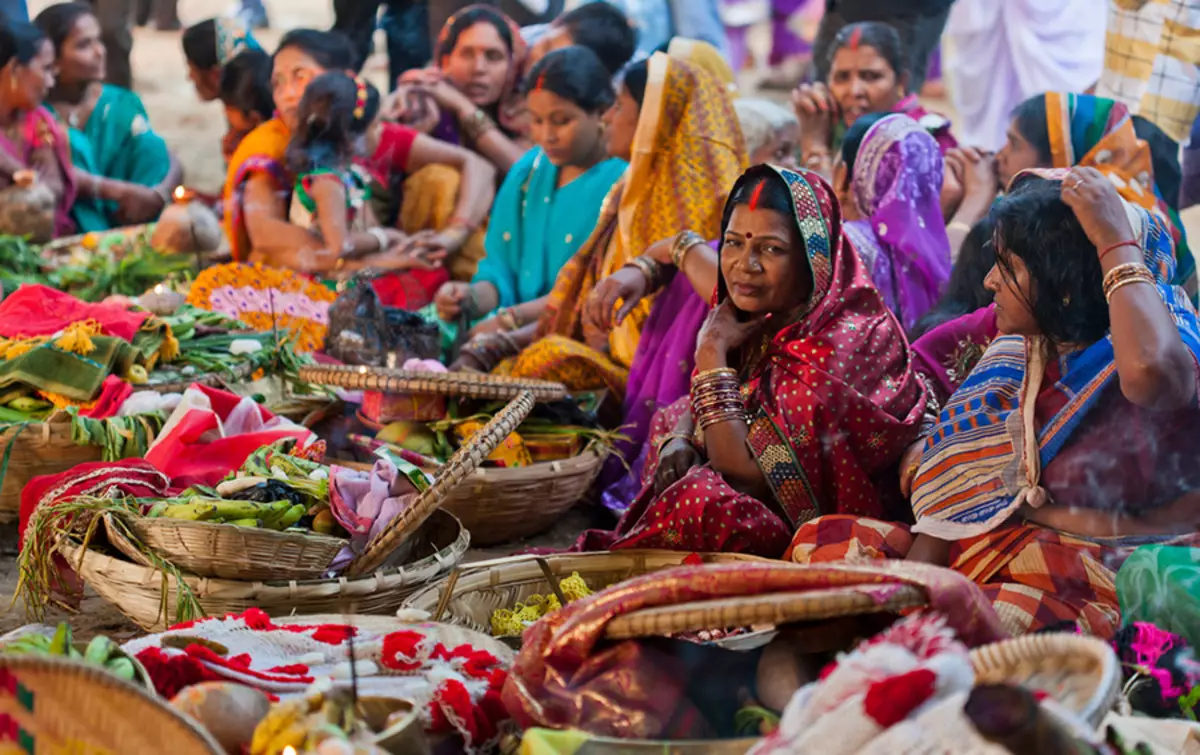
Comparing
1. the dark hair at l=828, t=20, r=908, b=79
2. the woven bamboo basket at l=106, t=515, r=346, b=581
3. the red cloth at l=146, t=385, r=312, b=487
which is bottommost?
the red cloth at l=146, t=385, r=312, b=487

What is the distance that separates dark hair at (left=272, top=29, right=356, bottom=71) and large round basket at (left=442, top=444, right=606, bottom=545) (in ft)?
11.1

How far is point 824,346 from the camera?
3496 millimetres

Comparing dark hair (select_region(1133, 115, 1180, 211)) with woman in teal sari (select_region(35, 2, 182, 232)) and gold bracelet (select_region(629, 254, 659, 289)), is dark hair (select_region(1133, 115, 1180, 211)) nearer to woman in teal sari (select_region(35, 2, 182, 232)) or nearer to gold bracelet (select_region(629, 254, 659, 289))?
gold bracelet (select_region(629, 254, 659, 289))

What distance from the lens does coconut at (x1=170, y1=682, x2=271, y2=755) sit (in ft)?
7.00

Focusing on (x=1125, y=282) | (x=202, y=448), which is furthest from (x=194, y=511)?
(x=1125, y=282)

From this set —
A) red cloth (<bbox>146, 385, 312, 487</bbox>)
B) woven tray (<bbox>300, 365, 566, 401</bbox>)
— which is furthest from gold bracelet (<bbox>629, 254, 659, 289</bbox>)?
red cloth (<bbox>146, 385, 312, 487</bbox>)

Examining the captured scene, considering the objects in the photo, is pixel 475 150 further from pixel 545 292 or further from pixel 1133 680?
pixel 1133 680

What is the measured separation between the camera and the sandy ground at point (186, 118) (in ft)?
12.4

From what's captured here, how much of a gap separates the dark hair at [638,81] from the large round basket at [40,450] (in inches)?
95.0

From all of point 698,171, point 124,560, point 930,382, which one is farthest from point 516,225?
point 124,560

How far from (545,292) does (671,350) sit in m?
1.47

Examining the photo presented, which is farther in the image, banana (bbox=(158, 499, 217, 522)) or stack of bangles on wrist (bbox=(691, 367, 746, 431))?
stack of bangles on wrist (bbox=(691, 367, 746, 431))

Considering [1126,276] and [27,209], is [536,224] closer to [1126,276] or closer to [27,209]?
[27,209]

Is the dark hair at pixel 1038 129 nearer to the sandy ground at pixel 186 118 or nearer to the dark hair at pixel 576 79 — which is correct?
the dark hair at pixel 576 79
